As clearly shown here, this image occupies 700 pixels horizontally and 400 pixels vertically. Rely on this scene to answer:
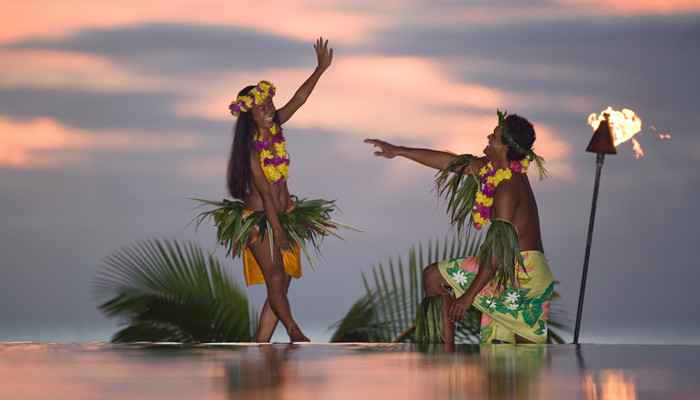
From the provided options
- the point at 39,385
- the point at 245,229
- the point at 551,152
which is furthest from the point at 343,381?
the point at 551,152

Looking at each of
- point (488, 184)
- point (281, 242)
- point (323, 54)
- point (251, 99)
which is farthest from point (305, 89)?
point (488, 184)

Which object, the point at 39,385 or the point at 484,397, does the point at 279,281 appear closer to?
the point at 39,385

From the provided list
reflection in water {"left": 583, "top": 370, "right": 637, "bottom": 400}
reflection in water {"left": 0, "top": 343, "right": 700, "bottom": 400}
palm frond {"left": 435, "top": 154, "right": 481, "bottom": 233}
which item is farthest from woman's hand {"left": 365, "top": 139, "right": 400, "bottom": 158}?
reflection in water {"left": 583, "top": 370, "right": 637, "bottom": 400}

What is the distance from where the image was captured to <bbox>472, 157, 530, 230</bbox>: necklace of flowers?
379 centimetres

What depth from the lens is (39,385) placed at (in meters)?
1.86

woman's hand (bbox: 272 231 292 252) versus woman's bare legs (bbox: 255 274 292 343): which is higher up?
woman's hand (bbox: 272 231 292 252)

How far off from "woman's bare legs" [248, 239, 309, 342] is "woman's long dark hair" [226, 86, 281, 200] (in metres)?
0.28

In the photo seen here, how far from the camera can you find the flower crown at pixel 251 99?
13.8 feet

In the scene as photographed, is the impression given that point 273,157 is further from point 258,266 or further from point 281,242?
point 258,266

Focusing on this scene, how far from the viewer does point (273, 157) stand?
13.9 feet

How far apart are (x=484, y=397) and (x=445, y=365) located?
2.55ft

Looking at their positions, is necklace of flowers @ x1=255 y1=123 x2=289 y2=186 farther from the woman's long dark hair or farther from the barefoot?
the barefoot

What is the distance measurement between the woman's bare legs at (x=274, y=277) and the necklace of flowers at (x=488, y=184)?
92cm

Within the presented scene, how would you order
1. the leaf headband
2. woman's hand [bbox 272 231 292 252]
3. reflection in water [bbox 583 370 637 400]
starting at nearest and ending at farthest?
reflection in water [bbox 583 370 637 400] < the leaf headband < woman's hand [bbox 272 231 292 252]
